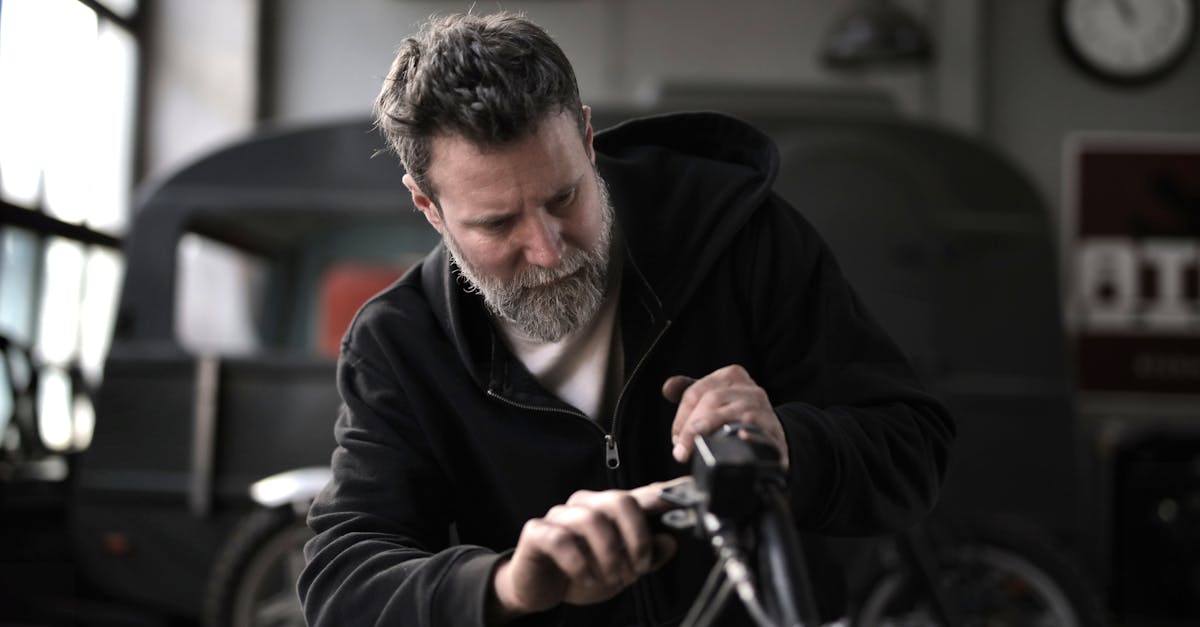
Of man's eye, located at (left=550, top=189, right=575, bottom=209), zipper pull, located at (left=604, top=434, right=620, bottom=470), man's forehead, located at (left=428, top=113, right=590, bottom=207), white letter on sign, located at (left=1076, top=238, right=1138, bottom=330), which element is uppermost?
man's forehead, located at (left=428, top=113, right=590, bottom=207)

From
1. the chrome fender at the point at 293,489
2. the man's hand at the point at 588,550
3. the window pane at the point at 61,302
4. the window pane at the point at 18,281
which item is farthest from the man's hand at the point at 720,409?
the window pane at the point at 61,302

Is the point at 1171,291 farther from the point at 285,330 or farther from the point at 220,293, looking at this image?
the point at 220,293

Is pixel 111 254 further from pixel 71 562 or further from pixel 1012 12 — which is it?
pixel 1012 12

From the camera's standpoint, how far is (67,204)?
4906mm

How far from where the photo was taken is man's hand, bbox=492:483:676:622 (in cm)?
92

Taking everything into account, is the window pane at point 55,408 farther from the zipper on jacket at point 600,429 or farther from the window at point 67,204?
the zipper on jacket at point 600,429

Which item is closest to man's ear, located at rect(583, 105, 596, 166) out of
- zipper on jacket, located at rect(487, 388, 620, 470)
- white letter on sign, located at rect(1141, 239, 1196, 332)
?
zipper on jacket, located at rect(487, 388, 620, 470)

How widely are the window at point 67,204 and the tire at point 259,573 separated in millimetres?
918

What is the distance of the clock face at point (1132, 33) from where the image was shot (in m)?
5.55

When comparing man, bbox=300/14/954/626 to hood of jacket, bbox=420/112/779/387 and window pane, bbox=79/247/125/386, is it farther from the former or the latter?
window pane, bbox=79/247/125/386

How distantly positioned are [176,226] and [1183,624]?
3.50 metres

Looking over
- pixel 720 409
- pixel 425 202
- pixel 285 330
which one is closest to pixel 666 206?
pixel 425 202

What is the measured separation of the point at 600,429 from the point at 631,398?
0.14 feet

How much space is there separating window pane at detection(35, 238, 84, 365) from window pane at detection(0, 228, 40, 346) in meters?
0.07
